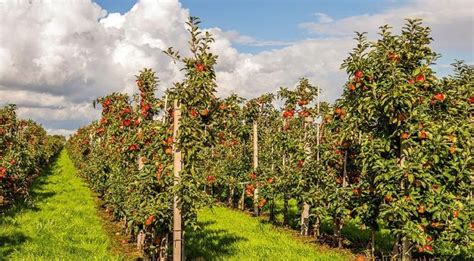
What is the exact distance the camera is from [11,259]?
361 inches

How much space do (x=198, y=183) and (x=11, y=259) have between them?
4.78 meters

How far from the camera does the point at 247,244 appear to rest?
1147 centimetres

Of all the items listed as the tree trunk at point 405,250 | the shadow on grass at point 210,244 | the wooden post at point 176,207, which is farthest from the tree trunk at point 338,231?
the wooden post at point 176,207

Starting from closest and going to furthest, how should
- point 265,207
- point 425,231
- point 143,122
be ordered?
1. point 425,231
2. point 143,122
3. point 265,207

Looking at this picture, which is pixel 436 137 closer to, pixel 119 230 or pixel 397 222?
pixel 397 222

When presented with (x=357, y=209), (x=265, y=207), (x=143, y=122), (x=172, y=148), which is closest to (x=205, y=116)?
(x=172, y=148)

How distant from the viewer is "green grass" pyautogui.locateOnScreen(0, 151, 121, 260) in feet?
32.3

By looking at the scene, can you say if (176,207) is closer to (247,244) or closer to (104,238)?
(247,244)

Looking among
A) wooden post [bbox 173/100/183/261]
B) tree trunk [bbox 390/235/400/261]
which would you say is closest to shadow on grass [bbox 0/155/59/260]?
wooden post [bbox 173/100/183/261]

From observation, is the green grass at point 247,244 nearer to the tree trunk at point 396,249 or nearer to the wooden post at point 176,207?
the wooden post at point 176,207

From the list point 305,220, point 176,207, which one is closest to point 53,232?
point 176,207

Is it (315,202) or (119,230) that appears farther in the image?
(119,230)

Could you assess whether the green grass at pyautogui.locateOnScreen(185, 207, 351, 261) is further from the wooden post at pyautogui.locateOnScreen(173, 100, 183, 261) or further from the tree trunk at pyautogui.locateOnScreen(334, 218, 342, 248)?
the wooden post at pyautogui.locateOnScreen(173, 100, 183, 261)

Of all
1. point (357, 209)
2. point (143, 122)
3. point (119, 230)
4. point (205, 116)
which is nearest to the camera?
point (205, 116)
